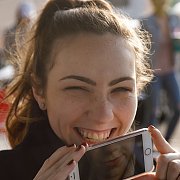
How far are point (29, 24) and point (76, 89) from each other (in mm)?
514

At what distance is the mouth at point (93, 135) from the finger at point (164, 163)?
17 centimetres

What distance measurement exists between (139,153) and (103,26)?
0.34 meters

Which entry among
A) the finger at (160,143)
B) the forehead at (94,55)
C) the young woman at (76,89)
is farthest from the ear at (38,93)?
the finger at (160,143)

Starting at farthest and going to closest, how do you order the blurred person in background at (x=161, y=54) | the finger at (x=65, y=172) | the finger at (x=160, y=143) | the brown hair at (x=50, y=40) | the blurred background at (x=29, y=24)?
the blurred person in background at (x=161, y=54), the blurred background at (x=29, y=24), the brown hair at (x=50, y=40), the finger at (x=160, y=143), the finger at (x=65, y=172)

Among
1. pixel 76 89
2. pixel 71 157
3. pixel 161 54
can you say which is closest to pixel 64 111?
pixel 76 89

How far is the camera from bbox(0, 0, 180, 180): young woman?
1205mm

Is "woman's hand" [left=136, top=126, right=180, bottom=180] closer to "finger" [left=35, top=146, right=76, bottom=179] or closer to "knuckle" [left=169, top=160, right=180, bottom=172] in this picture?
"knuckle" [left=169, top=160, right=180, bottom=172]

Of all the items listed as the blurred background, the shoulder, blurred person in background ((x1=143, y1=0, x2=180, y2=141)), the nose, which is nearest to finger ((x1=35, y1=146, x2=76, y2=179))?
the nose

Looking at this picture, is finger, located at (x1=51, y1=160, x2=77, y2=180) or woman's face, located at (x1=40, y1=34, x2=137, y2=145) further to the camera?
woman's face, located at (x1=40, y1=34, x2=137, y2=145)

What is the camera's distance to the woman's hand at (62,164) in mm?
1079

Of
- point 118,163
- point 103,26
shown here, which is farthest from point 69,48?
point 118,163

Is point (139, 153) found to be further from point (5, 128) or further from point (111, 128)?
point (5, 128)

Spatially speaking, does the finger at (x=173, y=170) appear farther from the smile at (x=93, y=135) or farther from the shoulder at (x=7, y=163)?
the shoulder at (x=7, y=163)

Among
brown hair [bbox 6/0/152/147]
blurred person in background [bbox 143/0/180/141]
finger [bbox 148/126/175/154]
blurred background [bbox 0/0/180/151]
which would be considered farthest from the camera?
blurred person in background [bbox 143/0/180/141]
